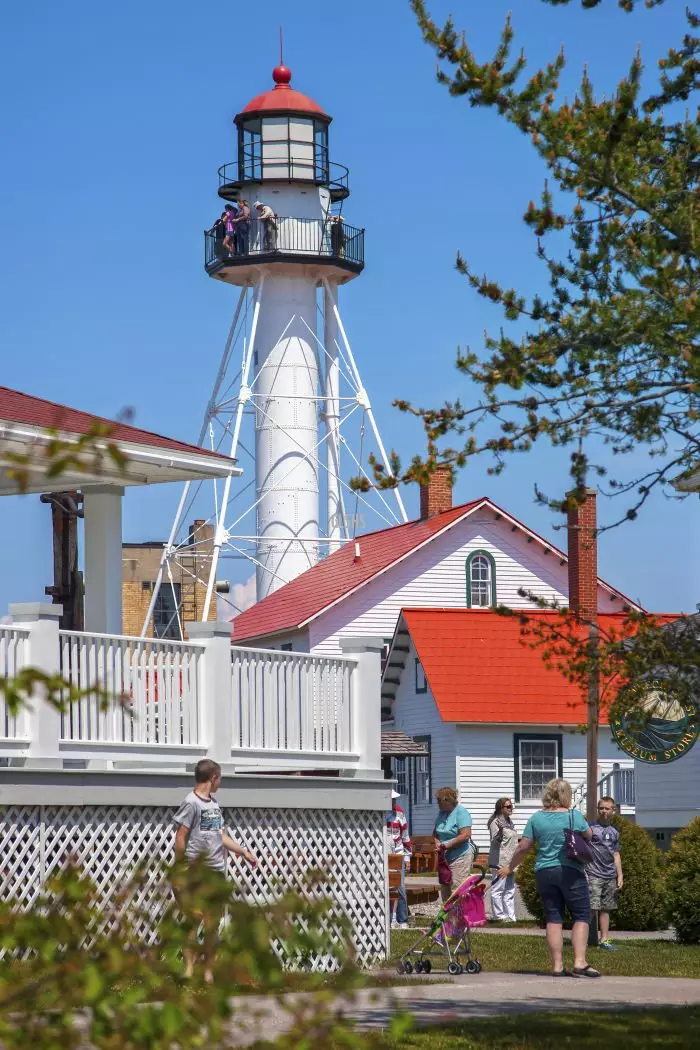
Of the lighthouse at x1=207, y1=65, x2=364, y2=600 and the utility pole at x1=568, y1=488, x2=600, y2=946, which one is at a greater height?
the lighthouse at x1=207, y1=65, x2=364, y2=600

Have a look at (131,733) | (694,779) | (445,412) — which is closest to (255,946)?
(445,412)

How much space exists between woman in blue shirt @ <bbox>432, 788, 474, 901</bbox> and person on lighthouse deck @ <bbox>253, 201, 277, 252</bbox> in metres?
32.4

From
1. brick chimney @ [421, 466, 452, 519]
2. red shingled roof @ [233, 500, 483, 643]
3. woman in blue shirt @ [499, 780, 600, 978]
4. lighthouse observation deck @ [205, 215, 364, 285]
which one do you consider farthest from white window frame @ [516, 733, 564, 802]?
woman in blue shirt @ [499, 780, 600, 978]

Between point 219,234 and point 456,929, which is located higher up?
point 219,234

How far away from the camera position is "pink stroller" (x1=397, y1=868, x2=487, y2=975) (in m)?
15.4

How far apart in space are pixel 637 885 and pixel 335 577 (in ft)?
81.1

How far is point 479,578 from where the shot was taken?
45.8 metres

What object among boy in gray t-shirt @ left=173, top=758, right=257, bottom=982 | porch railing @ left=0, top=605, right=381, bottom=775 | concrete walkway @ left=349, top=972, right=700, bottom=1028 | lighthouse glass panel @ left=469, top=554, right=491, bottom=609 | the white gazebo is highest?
lighthouse glass panel @ left=469, top=554, right=491, bottom=609

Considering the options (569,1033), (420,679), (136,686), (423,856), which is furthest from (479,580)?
(569,1033)

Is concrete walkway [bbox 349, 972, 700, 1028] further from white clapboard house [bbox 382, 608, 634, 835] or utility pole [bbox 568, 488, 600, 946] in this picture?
white clapboard house [bbox 382, 608, 634, 835]

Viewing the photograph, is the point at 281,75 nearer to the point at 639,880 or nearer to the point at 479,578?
the point at 479,578

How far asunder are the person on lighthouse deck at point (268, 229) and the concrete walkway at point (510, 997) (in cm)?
3460

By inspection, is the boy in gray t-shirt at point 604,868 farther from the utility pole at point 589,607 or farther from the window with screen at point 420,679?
the window with screen at point 420,679

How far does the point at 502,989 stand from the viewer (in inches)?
548
